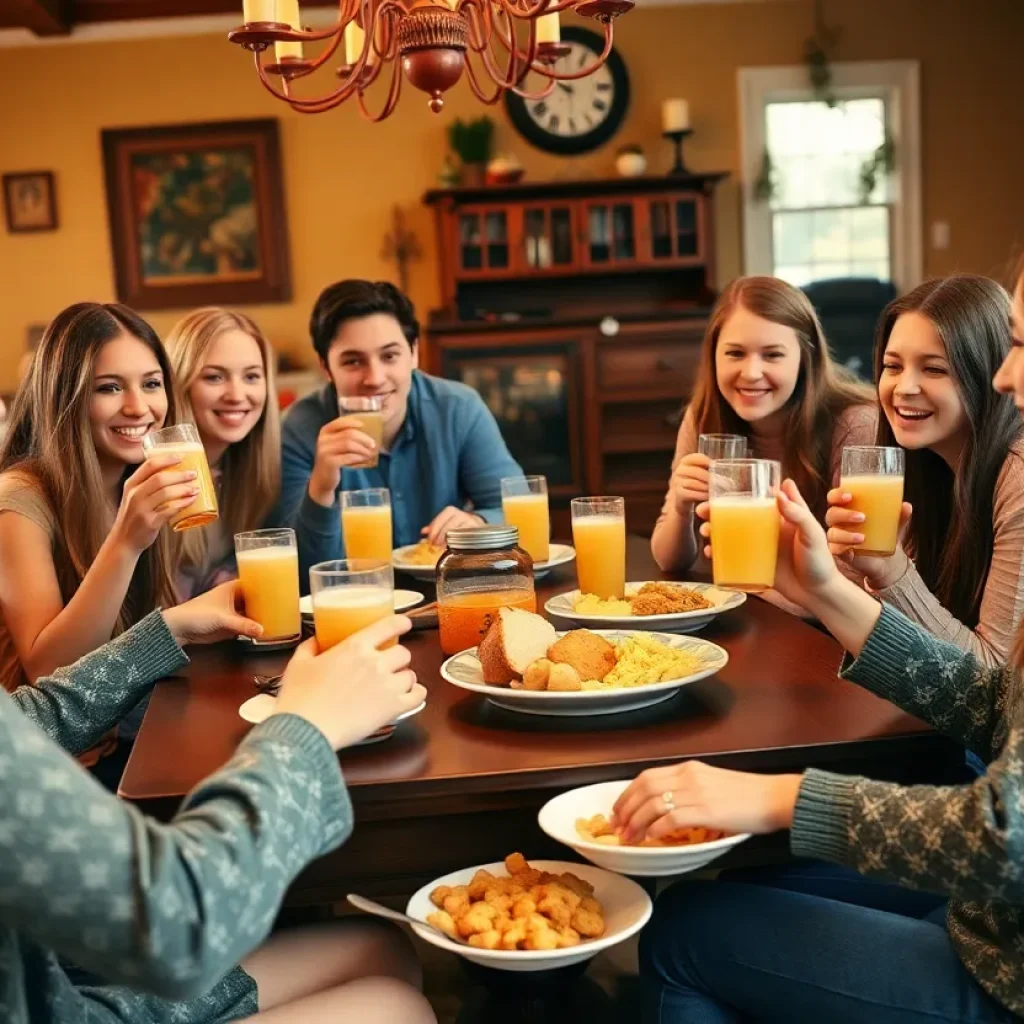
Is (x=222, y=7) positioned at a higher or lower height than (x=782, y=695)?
higher

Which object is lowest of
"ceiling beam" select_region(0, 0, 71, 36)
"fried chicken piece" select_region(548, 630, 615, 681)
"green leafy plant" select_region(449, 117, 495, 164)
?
"fried chicken piece" select_region(548, 630, 615, 681)

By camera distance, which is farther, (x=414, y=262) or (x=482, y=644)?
(x=414, y=262)

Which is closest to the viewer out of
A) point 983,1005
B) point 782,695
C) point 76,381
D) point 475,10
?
point 983,1005

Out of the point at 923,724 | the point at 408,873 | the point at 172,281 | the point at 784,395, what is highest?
the point at 172,281

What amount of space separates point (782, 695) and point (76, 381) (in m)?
1.39

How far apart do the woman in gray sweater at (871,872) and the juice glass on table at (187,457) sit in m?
0.98

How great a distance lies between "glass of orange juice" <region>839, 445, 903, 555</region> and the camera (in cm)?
184

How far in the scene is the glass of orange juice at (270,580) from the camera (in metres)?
1.89

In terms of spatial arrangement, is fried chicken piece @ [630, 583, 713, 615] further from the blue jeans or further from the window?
the window

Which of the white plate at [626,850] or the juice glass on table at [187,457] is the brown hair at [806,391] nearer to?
the juice glass on table at [187,457]

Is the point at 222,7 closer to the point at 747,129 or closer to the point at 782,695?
the point at 747,129

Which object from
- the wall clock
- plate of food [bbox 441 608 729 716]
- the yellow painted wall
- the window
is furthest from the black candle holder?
plate of food [bbox 441 608 729 716]

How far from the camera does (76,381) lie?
2.24 m

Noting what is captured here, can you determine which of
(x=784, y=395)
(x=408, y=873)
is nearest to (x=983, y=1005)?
(x=408, y=873)
